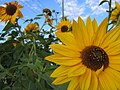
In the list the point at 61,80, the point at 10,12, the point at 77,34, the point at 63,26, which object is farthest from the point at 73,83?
the point at 63,26

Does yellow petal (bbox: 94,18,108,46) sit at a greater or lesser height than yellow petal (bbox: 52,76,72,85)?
greater

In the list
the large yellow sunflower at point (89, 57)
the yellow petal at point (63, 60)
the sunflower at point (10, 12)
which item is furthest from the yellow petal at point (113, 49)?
the sunflower at point (10, 12)

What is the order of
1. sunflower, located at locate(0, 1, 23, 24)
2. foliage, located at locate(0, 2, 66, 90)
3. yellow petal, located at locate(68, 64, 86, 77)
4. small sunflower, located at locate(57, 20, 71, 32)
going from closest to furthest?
yellow petal, located at locate(68, 64, 86, 77)
foliage, located at locate(0, 2, 66, 90)
sunflower, located at locate(0, 1, 23, 24)
small sunflower, located at locate(57, 20, 71, 32)

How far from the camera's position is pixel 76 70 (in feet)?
3.20

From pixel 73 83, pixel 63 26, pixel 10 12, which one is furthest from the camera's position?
pixel 63 26

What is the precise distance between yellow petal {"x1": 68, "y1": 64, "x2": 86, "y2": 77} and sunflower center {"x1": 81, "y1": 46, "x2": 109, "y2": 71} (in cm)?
3

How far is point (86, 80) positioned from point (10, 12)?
4.67ft

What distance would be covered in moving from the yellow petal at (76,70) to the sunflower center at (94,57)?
0.03 meters

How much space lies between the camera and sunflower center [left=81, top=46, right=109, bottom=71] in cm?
103

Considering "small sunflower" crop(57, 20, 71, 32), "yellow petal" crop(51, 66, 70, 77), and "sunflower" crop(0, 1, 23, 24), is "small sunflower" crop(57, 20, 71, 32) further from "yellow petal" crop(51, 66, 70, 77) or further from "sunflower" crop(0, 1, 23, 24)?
"yellow petal" crop(51, 66, 70, 77)

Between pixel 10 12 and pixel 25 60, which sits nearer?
pixel 25 60

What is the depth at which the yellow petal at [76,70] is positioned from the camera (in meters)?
0.96

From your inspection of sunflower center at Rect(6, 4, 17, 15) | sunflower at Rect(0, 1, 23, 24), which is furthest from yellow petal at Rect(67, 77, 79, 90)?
sunflower center at Rect(6, 4, 17, 15)

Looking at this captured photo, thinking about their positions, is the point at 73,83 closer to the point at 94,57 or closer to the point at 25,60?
the point at 94,57
